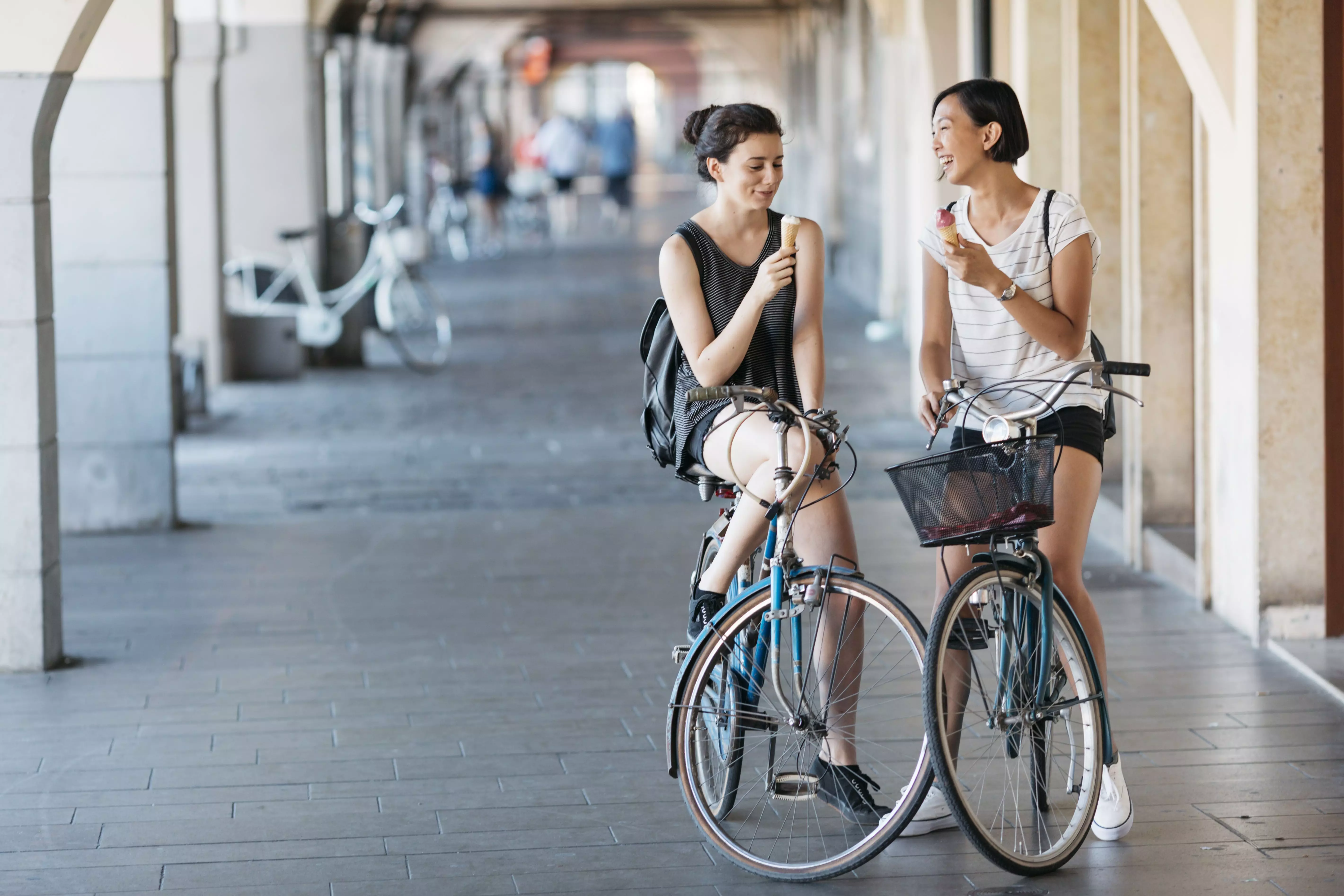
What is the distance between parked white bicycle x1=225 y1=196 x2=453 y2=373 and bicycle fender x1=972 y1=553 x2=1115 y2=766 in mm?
8960

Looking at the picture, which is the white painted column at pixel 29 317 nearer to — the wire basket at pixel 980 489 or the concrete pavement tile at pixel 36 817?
the concrete pavement tile at pixel 36 817

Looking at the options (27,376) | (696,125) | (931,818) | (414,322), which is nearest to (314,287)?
(414,322)

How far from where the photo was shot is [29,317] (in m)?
5.04

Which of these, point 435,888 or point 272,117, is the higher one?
point 272,117

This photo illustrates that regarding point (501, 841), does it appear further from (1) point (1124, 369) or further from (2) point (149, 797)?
(1) point (1124, 369)

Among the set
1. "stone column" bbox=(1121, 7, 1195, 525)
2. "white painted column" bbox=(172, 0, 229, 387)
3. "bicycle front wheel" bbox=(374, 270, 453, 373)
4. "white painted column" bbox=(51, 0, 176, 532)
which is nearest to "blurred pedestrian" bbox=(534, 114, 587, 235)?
"bicycle front wheel" bbox=(374, 270, 453, 373)

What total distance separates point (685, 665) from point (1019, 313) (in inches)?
35.9

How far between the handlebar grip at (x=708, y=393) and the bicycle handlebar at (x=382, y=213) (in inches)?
339

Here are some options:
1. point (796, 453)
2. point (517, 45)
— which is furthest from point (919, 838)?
point (517, 45)

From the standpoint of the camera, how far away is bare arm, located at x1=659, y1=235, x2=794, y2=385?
346cm

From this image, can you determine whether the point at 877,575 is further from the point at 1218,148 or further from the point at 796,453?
the point at 796,453

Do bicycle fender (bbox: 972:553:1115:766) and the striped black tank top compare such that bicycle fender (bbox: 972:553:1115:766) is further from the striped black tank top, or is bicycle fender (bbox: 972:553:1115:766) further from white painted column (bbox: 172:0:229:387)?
white painted column (bbox: 172:0:229:387)

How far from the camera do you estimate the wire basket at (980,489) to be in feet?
10.6

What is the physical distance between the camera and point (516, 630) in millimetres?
5641
